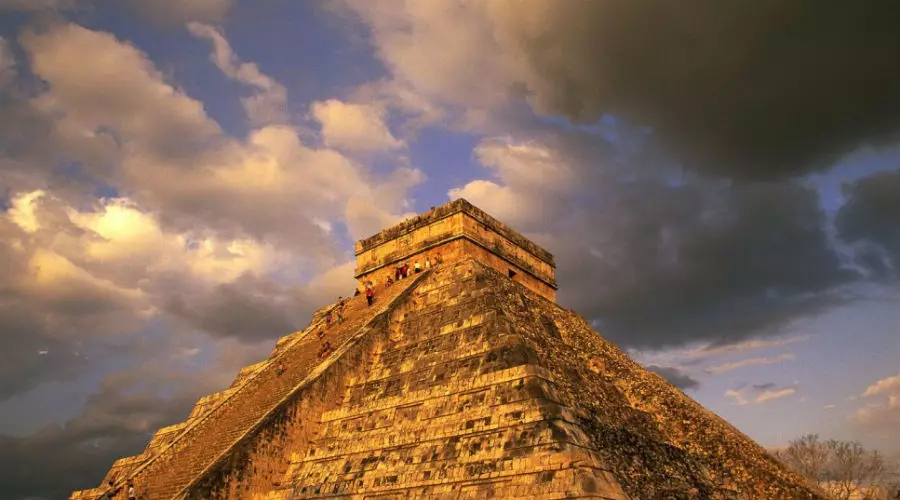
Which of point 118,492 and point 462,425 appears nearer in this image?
point 462,425

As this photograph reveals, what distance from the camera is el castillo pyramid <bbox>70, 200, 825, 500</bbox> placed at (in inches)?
404

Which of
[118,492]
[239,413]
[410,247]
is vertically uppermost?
[410,247]

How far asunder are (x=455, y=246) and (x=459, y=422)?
7769 millimetres

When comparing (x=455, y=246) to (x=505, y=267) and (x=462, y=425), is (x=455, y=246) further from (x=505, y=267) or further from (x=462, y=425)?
(x=462, y=425)

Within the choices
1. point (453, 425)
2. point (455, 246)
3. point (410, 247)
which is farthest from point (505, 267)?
point (453, 425)

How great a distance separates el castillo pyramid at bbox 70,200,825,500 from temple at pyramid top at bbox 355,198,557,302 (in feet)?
5.13

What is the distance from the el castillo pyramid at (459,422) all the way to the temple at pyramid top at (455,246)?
156 cm

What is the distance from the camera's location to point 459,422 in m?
11.2

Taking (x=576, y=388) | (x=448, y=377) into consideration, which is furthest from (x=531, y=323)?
(x=448, y=377)

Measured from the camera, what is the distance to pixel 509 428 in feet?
34.2

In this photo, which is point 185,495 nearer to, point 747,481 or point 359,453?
point 359,453

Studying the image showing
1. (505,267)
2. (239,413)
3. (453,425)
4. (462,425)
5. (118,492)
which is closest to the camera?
(462,425)

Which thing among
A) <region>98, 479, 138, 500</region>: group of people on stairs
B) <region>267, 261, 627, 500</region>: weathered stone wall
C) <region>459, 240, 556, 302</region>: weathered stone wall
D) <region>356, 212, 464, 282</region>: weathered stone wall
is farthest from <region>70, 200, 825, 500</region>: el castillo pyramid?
<region>356, 212, 464, 282</region>: weathered stone wall

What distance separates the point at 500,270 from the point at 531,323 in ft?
16.7
